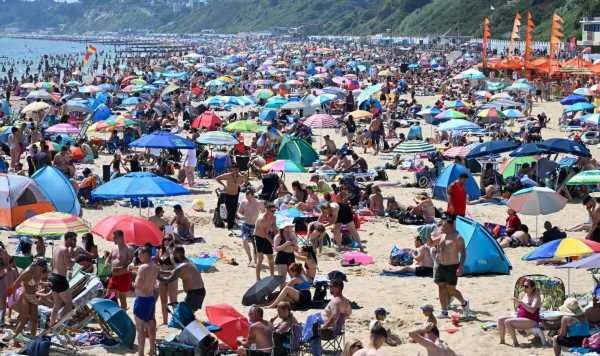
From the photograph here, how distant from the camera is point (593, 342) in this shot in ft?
26.2

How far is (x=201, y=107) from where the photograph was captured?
100 ft

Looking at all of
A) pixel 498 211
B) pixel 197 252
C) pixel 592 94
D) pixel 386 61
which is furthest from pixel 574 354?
pixel 386 61

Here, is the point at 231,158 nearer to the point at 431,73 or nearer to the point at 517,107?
the point at 517,107

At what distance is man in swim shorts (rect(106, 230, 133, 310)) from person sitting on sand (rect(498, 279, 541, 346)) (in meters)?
3.70

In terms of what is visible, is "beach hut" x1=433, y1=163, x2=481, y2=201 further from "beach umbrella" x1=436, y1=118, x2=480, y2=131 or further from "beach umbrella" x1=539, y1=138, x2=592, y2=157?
"beach umbrella" x1=436, y1=118, x2=480, y2=131

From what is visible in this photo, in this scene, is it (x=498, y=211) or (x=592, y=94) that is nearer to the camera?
(x=498, y=211)

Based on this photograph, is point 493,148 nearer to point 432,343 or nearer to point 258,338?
point 258,338

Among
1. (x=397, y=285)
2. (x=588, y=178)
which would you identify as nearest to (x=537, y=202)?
(x=588, y=178)

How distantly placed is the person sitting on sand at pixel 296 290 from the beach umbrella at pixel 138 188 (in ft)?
11.1

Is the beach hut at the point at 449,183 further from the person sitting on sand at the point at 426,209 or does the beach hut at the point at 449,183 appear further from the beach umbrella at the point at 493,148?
the person sitting on sand at the point at 426,209

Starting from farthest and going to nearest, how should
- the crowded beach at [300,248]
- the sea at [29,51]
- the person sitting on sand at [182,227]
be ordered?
the sea at [29,51], the person sitting on sand at [182,227], the crowded beach at [300,248]

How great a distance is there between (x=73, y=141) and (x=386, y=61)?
53.5m

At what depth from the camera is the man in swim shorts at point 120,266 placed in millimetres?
9664

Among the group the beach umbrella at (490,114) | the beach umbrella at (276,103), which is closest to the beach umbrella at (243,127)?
the beach umbrella at (276,103)
